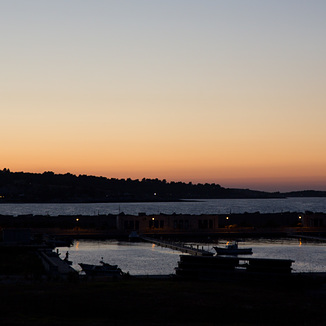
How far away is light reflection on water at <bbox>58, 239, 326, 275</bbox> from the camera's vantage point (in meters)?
72.4

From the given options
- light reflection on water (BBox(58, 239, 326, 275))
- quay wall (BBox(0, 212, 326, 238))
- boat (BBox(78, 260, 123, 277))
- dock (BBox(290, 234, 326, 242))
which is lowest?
light reflection on water (BBox(58, 239, 326, 275))

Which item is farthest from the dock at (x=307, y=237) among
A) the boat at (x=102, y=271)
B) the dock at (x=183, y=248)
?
the boat at (x=102, y=271)

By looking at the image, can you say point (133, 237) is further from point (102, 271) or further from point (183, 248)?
point (102, 271)

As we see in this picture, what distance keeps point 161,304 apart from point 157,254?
203 feet

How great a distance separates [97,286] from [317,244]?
82.1 metres

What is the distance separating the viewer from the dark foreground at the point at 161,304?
2367 centimetres

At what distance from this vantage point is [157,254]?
87.8 meters

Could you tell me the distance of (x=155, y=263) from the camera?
75.9 m

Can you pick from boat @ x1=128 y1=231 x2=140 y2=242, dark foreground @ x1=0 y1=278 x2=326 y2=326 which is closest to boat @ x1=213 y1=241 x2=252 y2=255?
boat @ x1=128 y1=231 x2=140 y2=242

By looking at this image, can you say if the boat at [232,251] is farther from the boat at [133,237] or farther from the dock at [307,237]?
the dock at [307,237]

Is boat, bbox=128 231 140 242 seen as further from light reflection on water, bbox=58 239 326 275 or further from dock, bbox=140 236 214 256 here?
light reflection on water, bbox=58 239 326 275

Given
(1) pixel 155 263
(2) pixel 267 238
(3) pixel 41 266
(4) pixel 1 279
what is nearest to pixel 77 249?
(1) pixel 155 263

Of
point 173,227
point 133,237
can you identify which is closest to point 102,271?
point 133,237

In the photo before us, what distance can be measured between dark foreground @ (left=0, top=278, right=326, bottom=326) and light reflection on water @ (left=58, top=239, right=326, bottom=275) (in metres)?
33.0
